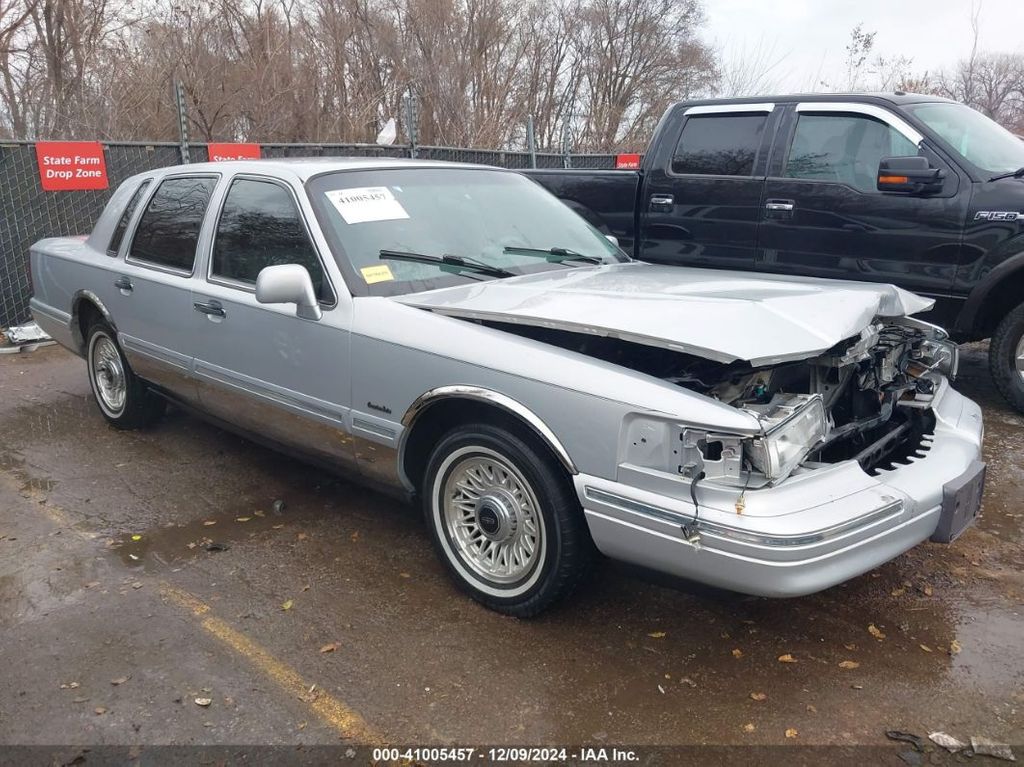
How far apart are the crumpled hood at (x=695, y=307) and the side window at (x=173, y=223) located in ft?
5.49

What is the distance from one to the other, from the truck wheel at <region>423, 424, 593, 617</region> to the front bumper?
16cm

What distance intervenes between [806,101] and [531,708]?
15.5ft

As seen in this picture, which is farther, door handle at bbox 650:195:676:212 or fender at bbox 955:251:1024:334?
door handle at bbox 650:195:676:212

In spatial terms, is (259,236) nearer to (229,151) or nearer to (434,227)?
(434,227)

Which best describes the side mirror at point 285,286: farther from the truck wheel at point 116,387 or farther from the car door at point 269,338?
the truck wheel at point 116,387

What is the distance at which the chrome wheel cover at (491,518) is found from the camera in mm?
3064

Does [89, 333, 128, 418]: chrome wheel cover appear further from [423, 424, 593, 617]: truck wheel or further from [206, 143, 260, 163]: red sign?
[206, 143, 260, 163]: red sign

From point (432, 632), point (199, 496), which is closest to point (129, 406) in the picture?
point (199, 496)

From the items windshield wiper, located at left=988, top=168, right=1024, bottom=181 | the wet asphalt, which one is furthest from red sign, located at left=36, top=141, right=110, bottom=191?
windshield wiper, located at left=988, top=168, right=1024, bottom=181

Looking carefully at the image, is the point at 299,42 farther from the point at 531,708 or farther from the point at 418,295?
the point at 531,708

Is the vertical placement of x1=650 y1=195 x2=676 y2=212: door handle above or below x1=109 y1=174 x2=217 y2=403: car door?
above

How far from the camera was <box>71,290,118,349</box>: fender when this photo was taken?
5.11m

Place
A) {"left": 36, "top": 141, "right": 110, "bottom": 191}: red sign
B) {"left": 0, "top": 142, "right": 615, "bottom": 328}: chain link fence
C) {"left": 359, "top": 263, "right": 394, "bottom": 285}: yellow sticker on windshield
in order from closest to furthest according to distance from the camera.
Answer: {"left": 359, "top": 263, "right": 394, "bottom": 285}: yellow sticker on windshield < {"left": 0, "top": 142, "right": 615, "bottom": 328}: chain link fence < {"left": 36, "top": 141, "right": 110, "bottom": 191}: red sign

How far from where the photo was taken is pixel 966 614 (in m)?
3.23
